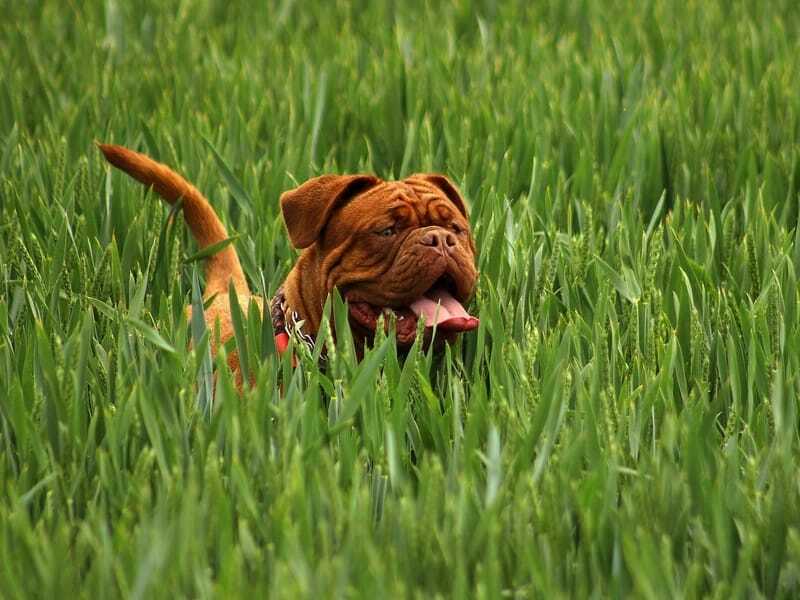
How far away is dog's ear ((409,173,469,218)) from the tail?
546 millimetres

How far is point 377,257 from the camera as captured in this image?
263cm

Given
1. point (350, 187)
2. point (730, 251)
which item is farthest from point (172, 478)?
point (730, 251)

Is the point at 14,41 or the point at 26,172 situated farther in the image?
the point at 14,41

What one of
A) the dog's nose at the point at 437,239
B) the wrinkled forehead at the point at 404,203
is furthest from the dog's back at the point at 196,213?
the dog's nose at the point at 437,239

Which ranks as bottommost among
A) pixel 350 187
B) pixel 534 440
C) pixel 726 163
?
pixel 726 163

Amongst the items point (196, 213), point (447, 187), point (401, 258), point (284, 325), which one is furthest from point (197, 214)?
point (401, 258)

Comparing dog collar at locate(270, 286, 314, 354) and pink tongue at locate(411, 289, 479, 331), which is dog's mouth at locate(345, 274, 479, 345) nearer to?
pink tongue at locate(411, 289, 479, 331)

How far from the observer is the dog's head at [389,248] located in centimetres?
258

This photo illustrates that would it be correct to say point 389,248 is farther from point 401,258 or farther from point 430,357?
point 430,357

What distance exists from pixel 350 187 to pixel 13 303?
74cm

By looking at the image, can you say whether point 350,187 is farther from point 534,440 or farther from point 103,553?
point 103,553

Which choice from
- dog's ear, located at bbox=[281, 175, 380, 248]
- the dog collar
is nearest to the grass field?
the dog collar

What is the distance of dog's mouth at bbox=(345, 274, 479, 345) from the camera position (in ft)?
8.66

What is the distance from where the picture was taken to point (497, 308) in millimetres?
2770
